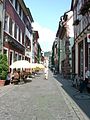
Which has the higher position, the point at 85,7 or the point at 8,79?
the point at 85,7

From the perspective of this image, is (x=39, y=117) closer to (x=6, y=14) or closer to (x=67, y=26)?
(x=6, y=14)

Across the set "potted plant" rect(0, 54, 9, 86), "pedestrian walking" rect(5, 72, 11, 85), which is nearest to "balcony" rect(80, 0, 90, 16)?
"potted plant" rect(0, 54, 9, 86)

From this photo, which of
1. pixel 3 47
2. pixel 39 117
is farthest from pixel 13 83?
pixel 39 117

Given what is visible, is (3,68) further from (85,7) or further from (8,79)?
(85,7)

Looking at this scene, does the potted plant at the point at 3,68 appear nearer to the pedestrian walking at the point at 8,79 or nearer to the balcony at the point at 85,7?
the pedestrian walking at the point at 8,79

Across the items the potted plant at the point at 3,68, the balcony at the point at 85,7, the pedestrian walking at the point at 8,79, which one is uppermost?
the balcony at the point at 85,7

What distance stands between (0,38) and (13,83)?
163 inches

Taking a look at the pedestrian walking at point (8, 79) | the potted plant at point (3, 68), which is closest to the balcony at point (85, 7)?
the potted plant at point (3, 68)

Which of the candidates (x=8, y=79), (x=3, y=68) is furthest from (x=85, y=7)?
(x=8, y=79)

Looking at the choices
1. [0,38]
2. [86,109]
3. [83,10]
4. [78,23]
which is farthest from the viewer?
[78,23]

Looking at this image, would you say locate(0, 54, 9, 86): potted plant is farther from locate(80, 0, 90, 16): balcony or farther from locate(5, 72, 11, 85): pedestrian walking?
locate(80, 0, 90, 16): balcony

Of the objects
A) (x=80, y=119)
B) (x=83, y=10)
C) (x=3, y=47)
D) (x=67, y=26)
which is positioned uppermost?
(x=67, y=26)

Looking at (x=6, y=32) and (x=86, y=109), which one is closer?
(x=86, y=109)

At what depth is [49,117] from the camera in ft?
33.0
